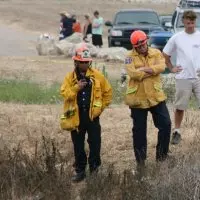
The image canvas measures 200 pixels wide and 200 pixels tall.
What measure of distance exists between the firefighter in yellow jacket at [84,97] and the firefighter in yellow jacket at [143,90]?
322 millimetres

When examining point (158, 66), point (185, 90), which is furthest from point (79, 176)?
point (185, 90)

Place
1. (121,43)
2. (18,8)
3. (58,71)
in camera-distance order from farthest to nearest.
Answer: (18,8), (121,43), (58,71)

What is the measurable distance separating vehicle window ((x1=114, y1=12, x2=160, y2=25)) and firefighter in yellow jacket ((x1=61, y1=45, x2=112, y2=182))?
55.4ft

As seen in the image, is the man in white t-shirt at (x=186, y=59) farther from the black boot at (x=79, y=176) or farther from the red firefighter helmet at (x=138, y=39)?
the black boot at (x=79, y=176)

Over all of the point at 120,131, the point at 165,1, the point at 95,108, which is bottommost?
the point at 165,1

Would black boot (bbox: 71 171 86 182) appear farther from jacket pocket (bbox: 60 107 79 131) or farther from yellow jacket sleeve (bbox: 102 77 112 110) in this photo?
yellow jacket sleeve (bbox: 102 77 112 110)

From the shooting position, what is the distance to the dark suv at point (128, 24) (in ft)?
79.3

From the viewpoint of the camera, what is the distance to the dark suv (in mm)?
24172

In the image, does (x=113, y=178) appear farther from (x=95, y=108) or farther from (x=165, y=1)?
(x=165, y=1)

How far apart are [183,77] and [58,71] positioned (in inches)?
394

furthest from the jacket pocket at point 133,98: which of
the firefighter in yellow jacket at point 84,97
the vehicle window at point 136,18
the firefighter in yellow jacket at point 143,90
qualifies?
the vehicle window at point 136,18

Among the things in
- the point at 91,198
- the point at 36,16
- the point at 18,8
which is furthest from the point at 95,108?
the point at 18,8

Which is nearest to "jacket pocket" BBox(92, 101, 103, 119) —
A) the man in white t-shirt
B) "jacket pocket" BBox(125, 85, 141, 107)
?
"jacket pocket" BBox(125, 85, 141, 107)

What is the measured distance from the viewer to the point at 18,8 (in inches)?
1897
